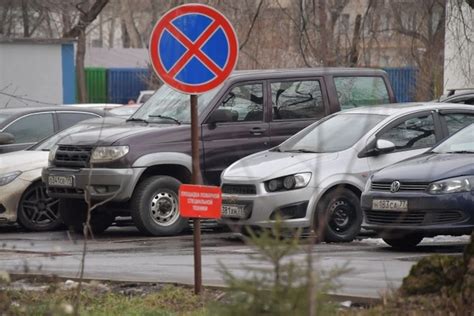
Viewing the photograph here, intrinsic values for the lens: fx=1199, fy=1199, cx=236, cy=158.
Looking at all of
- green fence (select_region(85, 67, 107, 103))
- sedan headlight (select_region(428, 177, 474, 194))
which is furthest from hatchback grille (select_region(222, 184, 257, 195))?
green fence (select_region(85, 67, 107, 103))

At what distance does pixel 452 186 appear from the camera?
40.2 feet

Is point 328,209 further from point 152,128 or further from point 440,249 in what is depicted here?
point 152,128

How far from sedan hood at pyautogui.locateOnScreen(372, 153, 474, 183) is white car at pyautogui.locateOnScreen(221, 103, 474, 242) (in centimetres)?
72

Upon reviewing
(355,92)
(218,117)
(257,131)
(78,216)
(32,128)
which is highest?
(355,92)

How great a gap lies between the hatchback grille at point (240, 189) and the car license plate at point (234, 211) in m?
0.19

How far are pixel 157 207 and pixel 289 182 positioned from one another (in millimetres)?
1956

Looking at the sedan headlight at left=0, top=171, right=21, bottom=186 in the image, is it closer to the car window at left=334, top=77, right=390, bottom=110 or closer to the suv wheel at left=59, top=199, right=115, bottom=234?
the suv wheel at left=59, top=199, right=115, bottom=234

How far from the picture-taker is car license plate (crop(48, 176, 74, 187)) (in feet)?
48.8

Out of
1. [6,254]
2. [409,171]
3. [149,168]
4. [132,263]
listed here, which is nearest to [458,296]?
[132,263]

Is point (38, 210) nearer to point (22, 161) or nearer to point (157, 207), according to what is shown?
point (22, 161)

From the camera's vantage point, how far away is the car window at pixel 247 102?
15.4 metres

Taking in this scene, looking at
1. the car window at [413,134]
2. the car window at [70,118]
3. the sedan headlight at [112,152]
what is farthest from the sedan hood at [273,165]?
the car window at [70,118]

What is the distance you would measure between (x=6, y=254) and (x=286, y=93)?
4.77m

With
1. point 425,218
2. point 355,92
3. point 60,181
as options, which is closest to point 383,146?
point 425,218
